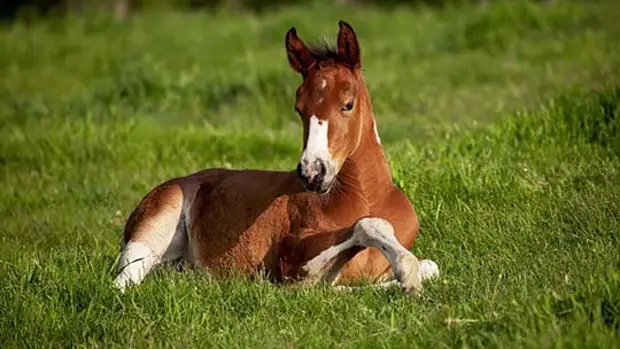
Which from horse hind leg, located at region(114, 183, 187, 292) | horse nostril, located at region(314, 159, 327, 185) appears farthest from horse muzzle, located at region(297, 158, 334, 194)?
horse hind leg, located at region(114, 183, 187, 292)

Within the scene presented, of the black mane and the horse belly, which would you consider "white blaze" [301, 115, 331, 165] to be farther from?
the horse belly

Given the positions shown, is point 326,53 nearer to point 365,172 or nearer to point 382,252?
point 365,172

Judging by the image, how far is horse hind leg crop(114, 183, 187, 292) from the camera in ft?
26.1

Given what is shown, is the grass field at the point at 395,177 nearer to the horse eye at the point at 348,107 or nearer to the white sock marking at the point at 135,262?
the white sock marking at the point at 135,262

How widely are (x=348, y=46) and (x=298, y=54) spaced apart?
0.31 m

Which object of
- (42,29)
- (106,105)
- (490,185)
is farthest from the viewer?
(42,29)

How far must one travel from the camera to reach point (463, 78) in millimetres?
15781

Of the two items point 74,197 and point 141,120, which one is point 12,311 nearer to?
point 74,197

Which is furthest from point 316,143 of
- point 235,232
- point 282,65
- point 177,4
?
point 177,4

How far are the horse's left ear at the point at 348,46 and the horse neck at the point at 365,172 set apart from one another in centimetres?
28

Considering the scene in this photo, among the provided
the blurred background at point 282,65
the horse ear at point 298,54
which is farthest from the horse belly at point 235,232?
the blurred background at point 282,65

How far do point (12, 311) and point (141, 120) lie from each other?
22.5 ft

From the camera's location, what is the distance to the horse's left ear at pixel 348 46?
7199 millimetres

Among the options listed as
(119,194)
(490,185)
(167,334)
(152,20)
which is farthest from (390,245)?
(152,20)
